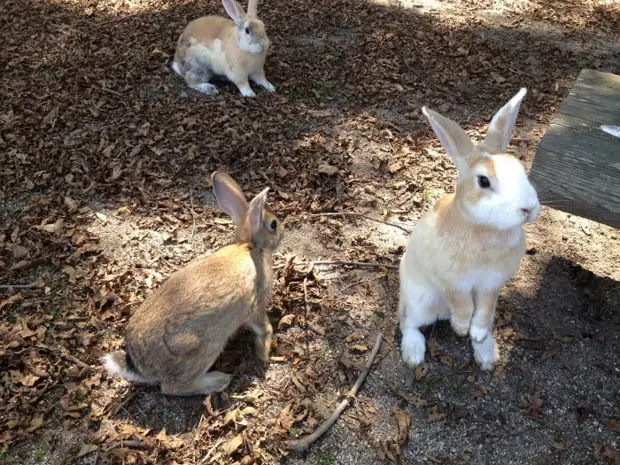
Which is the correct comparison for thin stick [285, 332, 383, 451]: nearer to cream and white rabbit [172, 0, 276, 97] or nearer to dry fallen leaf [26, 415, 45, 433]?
dry fallen leaf [26, 415, 45, 433]

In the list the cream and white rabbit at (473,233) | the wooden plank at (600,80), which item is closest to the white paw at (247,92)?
the wooden plank at (600,80)

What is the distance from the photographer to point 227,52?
622 centimetres

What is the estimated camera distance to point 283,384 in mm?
3391

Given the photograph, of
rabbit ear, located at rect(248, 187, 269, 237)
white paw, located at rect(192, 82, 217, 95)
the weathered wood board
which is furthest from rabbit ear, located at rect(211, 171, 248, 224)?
white paw, located at rect(192, 82, 217, 95)

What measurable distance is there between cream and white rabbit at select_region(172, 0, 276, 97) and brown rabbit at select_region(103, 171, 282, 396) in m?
3.17

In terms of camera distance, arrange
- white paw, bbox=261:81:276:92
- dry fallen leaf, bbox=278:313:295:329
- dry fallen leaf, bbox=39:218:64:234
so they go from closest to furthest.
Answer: dry fallen leaf, bbox=278:313:295:329 < dry fallen leaf, bbox=39:218:64:234 < white paw, bbox=261:81:276:92

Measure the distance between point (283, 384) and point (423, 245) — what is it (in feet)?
4.09

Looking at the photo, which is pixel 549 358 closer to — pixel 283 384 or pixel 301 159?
pixel 283 384

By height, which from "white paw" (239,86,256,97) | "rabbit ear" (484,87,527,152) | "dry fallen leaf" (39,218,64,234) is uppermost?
"rabbit ear" (484,87,527,152)

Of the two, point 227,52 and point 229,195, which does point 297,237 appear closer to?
point 229,195

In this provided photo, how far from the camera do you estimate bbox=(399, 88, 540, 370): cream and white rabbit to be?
103 inches

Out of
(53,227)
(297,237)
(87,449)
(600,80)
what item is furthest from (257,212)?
(600,80)

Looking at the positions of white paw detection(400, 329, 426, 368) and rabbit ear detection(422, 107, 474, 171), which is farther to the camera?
white paw detection(400, 329, 426, 368)

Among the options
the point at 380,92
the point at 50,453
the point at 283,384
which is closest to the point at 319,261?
the point at 283,384
